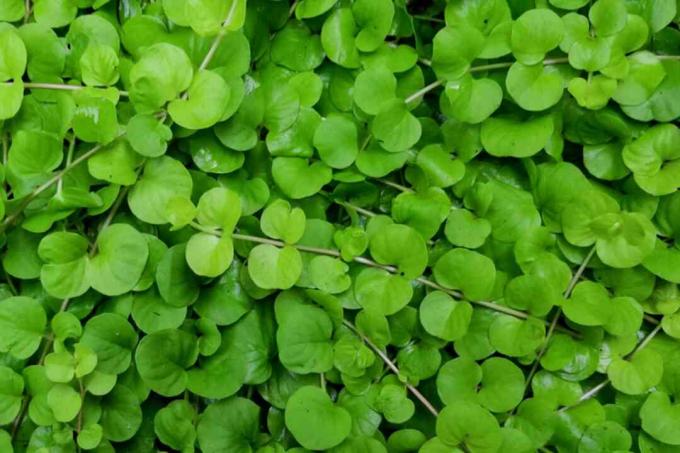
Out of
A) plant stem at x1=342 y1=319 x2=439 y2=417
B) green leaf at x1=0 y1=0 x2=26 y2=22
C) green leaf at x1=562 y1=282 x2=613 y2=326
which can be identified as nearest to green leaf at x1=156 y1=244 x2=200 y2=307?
plant stem at x1=342 y1=319 x2=439 y2=417

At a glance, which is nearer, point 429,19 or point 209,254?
point 209,254

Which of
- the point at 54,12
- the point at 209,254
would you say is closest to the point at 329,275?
the point at 209,254

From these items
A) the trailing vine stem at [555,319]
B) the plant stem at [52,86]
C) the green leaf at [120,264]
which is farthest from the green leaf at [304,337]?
the plant stem at [52,86]

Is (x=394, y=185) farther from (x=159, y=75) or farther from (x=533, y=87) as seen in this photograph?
(x=159, y=75)

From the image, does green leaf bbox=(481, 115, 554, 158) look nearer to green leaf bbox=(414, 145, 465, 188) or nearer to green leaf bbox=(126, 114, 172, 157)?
green leaf bbox=(414, 145, 465, 188)

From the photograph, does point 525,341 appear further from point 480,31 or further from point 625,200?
point 480,31
